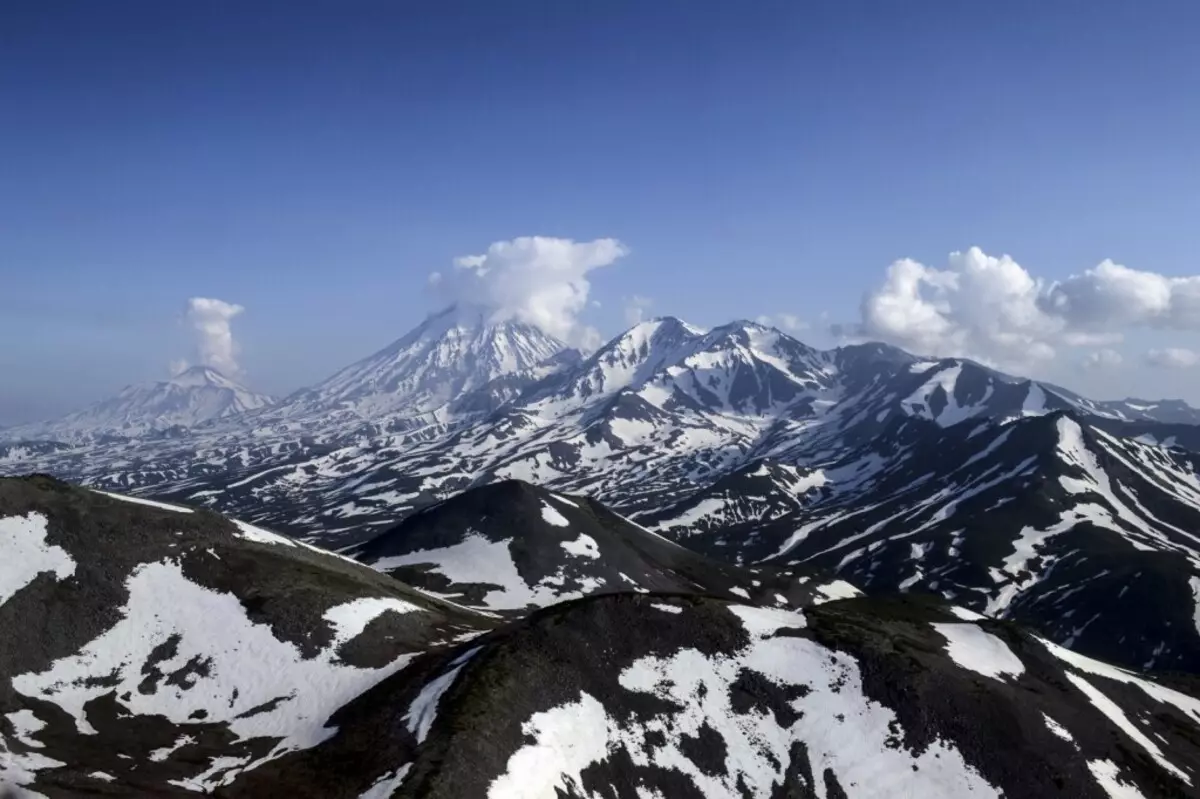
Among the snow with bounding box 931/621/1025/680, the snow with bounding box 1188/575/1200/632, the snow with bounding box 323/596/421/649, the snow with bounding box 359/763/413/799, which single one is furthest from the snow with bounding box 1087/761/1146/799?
the snow with bounding box 1188/575/1200/632

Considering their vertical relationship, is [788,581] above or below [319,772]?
below

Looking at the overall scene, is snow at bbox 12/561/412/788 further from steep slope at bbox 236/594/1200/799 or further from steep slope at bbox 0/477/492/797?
steep slope at bbox 236/594/1200/799

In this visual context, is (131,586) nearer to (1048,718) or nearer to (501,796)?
(501,796)

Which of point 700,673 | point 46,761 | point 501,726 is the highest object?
point 46,761

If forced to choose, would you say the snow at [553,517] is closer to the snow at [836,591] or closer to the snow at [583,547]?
the snow at [583,547]

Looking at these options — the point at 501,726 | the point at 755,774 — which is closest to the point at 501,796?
the point at 501,726

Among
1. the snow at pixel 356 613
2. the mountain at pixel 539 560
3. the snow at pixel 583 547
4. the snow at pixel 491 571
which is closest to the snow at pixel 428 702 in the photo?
the snow at pixel 356 613
